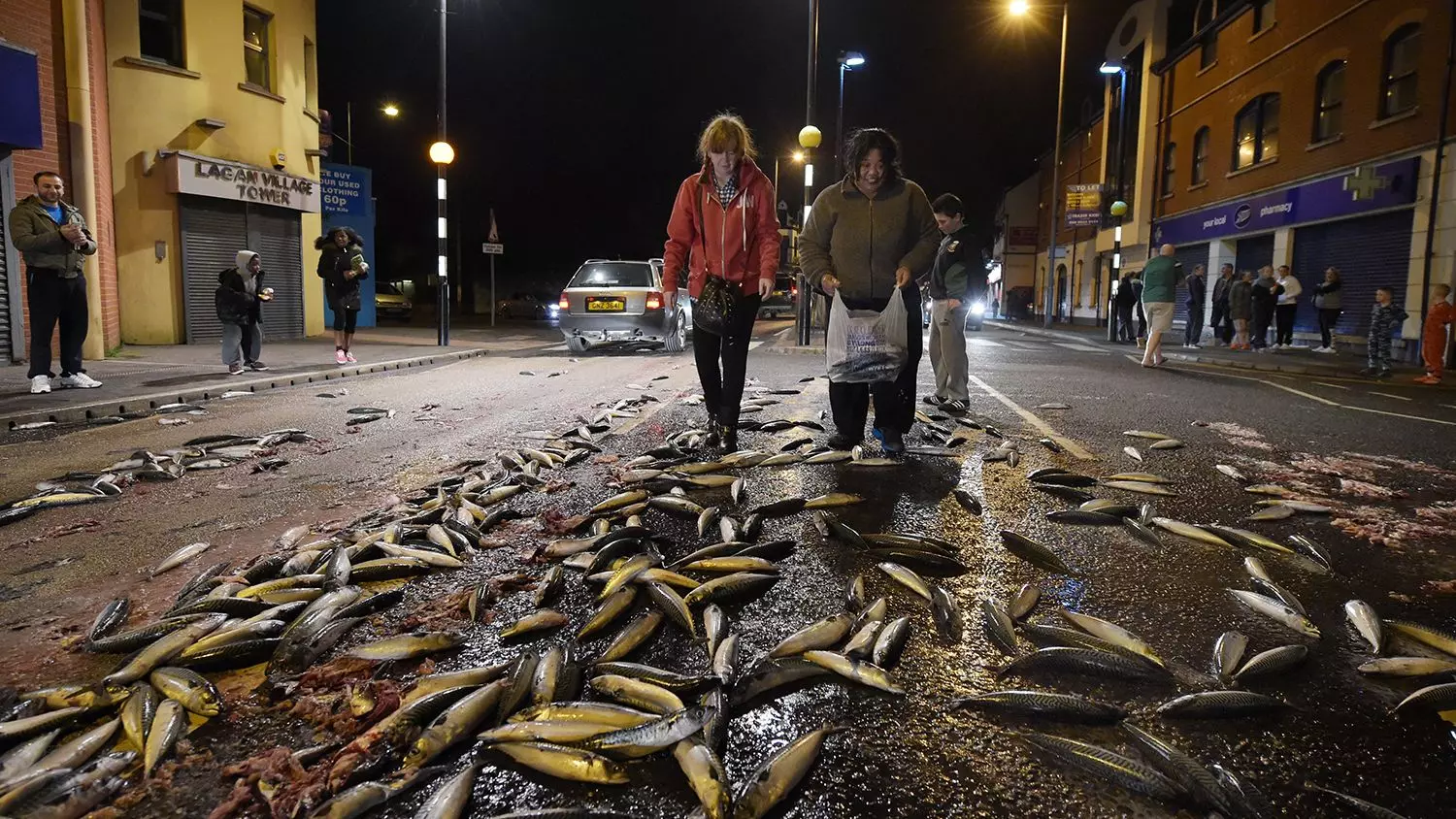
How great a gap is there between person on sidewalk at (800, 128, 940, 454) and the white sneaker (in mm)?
8641

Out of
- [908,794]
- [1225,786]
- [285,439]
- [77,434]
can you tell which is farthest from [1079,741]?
[77,434]

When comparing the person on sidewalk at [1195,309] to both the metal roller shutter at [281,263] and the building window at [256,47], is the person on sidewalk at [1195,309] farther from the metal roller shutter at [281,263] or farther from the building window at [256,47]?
the building window at [256,47]

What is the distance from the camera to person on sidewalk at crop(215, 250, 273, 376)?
11.0 meters

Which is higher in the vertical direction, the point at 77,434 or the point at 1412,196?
the point at 1412,196

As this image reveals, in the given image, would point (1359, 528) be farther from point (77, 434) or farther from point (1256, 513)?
point (77, 434)

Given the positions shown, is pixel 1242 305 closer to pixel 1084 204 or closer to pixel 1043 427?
pixel 1084 204

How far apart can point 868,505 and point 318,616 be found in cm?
264

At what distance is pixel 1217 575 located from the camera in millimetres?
3232

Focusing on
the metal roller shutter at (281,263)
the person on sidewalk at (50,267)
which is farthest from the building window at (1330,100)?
the metal roller shutter at (281,263)

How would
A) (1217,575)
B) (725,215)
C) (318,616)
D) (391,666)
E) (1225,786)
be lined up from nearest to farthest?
(1225,786), (391,666), (318,616), (1217,575), (725,215)

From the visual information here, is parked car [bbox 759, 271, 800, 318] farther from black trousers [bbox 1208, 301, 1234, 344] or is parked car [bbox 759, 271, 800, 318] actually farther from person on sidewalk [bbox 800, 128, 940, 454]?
person on sidewalk [bbox 800, 128, 940, 454]

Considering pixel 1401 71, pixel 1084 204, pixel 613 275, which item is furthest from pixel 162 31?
pixel 1084 204

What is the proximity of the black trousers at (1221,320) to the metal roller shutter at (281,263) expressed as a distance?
24.1m

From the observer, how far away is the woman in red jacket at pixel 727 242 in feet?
18.5
